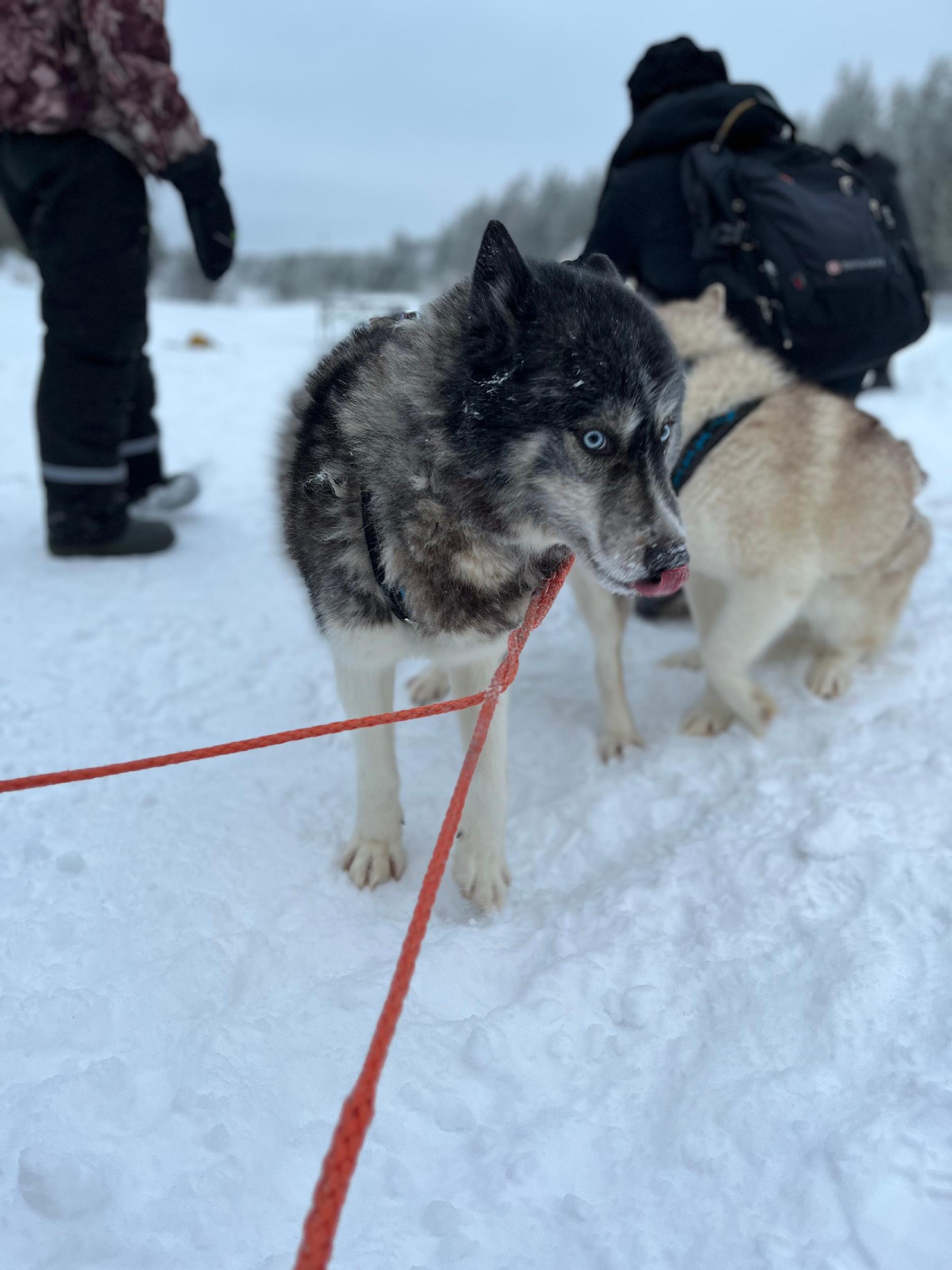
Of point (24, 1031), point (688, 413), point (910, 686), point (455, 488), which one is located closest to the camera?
point (24, 1031)

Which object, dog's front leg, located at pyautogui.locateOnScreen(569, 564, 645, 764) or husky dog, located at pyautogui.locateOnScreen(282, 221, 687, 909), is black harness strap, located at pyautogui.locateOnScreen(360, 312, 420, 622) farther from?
dog's front leg, located at pyautogui.locateOnScreen(569, 564, 645, 764)

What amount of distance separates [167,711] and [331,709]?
0.57 meters

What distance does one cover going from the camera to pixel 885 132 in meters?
35.8

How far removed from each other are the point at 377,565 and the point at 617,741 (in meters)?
1.35

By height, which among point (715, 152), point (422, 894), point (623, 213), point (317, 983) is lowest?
point (317, 983)

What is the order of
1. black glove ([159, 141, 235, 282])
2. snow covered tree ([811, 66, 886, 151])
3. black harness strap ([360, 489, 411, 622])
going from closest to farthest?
black harness strap ([360, 489, 411, 622]) → black glove ([159, 141, 235, 282]) → snow covered tree ([811, 66, 886, 151])

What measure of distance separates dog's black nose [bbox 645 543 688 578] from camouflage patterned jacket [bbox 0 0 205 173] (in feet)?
10.5

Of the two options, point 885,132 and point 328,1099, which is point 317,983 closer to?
point 328,1099

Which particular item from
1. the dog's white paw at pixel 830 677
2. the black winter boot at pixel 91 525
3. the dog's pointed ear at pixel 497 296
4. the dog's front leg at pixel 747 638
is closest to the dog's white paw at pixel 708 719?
the dog's front leg at pixel 747 638

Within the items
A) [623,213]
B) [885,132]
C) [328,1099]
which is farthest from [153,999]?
[885,132]

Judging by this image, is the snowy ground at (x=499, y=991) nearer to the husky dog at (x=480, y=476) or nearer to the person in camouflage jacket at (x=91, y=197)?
the husky dog at (x=480, y=476)

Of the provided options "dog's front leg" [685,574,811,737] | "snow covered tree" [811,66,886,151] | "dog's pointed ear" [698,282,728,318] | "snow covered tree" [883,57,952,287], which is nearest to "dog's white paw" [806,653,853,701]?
"dog's front leg" [685,574,811,737]

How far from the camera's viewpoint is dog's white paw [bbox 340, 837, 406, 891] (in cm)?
216

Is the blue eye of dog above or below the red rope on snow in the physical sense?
above
